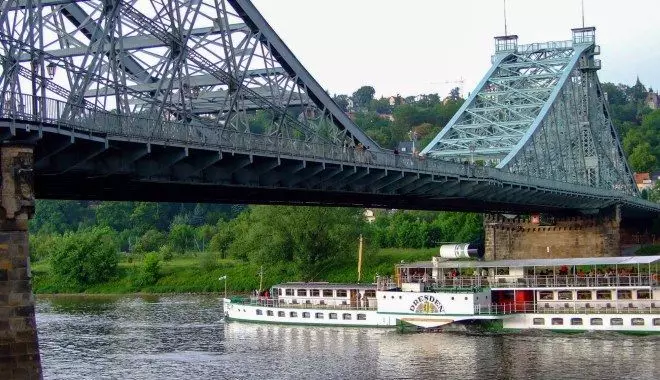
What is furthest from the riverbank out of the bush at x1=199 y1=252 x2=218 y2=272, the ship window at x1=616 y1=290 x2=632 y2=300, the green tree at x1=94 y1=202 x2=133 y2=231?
the green tree at x1=94 y1=202 x2=133 y2=231

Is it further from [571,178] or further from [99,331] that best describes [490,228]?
[99,331]

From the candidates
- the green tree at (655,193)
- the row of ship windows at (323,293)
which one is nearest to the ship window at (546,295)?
the row of ship windows at (323,293)

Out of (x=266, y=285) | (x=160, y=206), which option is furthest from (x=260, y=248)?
(x=160, y=206)

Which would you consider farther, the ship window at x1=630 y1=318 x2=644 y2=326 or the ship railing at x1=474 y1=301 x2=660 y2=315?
the ship railing at x1=474 y1=301 x2=660 y2=315

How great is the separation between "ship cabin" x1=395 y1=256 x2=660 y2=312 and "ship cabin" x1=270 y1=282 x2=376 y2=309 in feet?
6.38

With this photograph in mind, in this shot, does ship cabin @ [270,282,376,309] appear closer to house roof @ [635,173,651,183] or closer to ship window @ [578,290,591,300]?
ship window @ [578,290,591,300]

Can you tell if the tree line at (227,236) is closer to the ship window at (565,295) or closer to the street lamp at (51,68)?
the ship window at (565,295)

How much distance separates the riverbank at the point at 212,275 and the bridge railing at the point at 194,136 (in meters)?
24.3

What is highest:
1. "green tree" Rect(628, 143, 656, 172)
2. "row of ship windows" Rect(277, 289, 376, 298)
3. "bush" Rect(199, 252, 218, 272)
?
"green tree" Rect(628, 143, 656, 172)

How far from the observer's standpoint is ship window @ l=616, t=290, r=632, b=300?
188 feet

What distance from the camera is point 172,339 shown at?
183ft

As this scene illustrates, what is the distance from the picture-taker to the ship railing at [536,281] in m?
57.6

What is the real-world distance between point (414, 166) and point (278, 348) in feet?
38.7

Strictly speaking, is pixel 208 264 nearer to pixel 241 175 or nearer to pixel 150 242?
pixel 150 242
